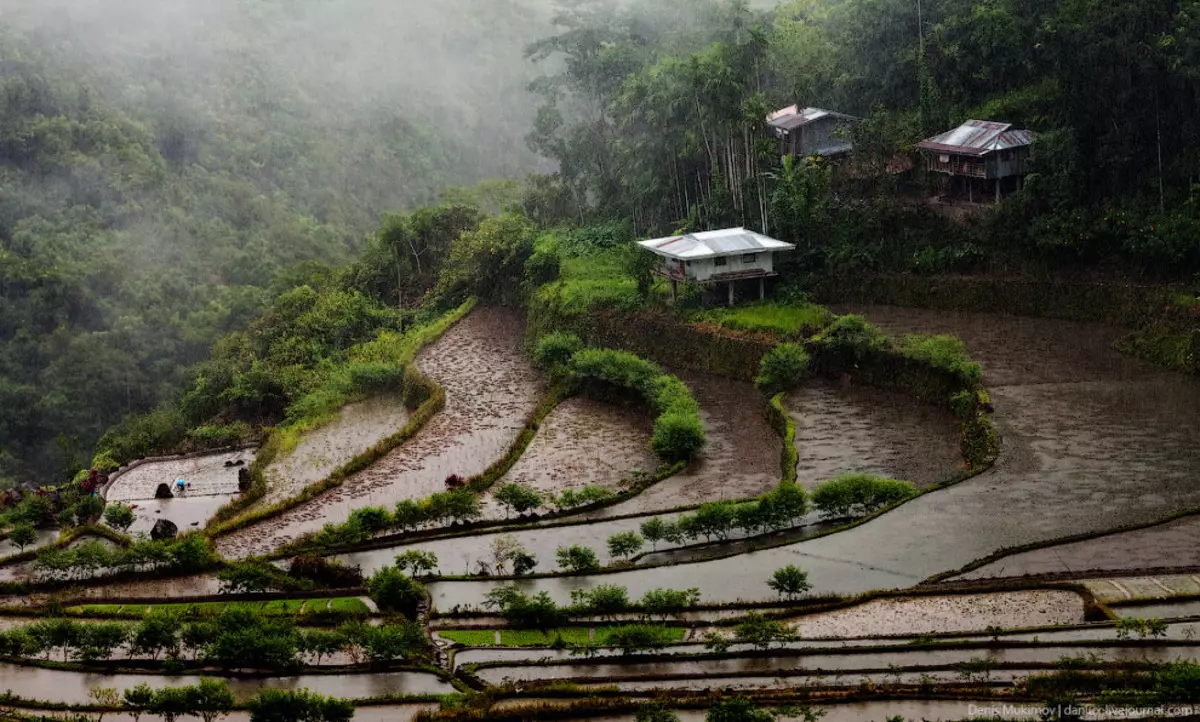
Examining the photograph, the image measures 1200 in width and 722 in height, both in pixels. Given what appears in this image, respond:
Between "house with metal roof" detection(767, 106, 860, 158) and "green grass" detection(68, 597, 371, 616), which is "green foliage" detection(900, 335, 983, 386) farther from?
"green grass" detection(68, 597, 371, 616)

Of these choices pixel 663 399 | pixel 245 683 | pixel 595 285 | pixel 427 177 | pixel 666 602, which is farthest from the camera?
pixel 427 177

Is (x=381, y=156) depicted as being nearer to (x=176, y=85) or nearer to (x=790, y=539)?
(x=176, y=85)

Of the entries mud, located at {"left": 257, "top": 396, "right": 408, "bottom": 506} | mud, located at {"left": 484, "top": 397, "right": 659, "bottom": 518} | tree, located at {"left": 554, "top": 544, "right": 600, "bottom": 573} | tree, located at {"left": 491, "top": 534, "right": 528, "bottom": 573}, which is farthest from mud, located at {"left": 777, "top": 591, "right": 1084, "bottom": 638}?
mud, located at {"left": 257, "top": 396, "right": 408, "bottom": 506}

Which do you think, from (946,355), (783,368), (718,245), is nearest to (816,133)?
(718,245)

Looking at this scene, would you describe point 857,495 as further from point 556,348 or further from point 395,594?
point 556,348

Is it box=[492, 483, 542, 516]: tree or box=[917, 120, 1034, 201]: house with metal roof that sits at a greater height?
box=[917, 120, 1034, 201]: house with metal roof

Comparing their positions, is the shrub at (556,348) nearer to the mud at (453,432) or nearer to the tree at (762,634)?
the mud at (453,432)
